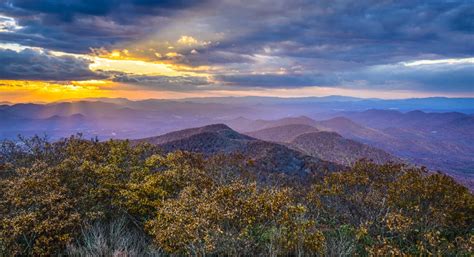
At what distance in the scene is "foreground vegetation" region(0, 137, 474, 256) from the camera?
9227 millimetres

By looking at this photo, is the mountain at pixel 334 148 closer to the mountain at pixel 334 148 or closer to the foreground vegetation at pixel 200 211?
the mountain at pixel 334 148

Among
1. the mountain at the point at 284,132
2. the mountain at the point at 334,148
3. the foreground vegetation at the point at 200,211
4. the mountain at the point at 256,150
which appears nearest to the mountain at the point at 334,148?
the mountain at the point at 334,148

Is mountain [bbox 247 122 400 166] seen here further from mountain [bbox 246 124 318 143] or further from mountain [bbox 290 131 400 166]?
mountain [bbox 246 124 318 143]

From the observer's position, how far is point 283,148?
68.5 m

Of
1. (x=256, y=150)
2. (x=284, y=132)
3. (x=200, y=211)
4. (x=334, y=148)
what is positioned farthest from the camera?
(x=284, y=132)

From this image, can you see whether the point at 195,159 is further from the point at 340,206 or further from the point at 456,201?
the point at 456,201

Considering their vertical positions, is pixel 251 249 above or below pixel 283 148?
above

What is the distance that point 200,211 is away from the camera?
935 cm

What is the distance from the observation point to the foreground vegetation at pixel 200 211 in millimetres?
9227

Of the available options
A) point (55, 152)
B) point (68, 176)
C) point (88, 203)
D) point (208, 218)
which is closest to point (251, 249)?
point (208, 218)

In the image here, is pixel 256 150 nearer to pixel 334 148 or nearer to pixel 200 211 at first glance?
pixel 334 148

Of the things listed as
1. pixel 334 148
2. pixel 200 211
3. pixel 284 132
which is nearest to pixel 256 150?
pixel 334 148

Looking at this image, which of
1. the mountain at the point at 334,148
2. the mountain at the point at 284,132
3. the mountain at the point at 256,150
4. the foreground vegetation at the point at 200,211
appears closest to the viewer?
the foreground vegetation at the point at 200,211

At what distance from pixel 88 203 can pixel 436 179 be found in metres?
12.3
